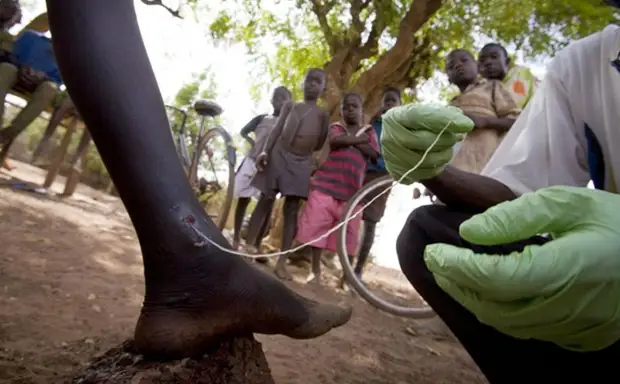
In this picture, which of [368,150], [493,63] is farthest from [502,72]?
[368,150]

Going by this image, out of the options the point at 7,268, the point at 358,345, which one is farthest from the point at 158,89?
the point at 358,345

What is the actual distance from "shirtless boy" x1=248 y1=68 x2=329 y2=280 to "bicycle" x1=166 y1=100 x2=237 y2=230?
78 centimetres

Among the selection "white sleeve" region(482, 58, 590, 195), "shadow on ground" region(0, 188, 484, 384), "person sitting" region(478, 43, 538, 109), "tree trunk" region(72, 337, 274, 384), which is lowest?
"shadow on ground" region(0, 188, 484, 384)

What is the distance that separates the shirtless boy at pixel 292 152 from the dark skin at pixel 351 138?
171 millimetres

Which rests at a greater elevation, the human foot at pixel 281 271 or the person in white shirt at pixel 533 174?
the person in white shirt at pixel 533 174

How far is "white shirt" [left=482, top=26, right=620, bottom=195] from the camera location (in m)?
1.07

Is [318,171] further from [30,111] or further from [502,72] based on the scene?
[30,111]

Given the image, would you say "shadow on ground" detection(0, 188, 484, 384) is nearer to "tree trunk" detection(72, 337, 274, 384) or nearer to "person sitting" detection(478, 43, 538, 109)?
"tree trunk" detection(72, 337, 274, 384)

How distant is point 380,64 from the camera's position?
554cm

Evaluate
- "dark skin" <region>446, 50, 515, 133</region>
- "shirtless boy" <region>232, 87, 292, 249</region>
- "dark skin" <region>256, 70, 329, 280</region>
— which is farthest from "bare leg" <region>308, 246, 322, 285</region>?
"dark skin" <region>446, 50, 515, 133</region>

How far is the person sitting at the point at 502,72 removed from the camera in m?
A: 2.81

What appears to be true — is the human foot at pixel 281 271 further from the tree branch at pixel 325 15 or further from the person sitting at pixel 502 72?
the tree branch at pixel 325 15

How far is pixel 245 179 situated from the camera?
405cm

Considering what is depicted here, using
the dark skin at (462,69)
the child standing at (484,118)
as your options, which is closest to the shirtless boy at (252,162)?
the dark skin at (462,69)
